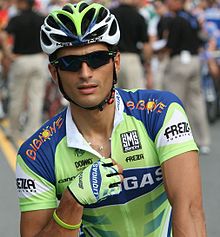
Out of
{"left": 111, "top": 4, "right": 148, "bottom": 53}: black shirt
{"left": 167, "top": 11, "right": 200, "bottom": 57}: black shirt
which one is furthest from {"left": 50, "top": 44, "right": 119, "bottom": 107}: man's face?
{"left": 167, "top": 11, "right": 200, "bottom": 57}: black shirt

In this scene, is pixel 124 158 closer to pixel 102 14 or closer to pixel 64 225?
pixel 64 225

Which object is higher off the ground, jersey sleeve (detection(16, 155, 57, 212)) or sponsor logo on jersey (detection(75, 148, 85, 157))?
sponsor logo on jersey (detection(75, 148, 85, 157))

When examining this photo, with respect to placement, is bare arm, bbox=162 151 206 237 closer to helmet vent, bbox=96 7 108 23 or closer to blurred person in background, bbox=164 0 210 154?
helmet vent, bbox=96 7 108 23

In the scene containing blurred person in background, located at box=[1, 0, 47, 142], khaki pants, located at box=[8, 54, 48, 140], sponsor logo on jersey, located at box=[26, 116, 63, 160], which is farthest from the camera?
khaki pants, located at box=[8, 54, 48, 140]

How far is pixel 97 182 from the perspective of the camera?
128 inches

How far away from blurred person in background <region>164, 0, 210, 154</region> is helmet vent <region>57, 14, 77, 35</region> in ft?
26.0

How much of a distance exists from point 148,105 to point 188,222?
0.55 metres

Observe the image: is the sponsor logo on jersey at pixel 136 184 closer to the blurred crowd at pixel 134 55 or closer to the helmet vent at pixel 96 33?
the helmet vent at pixel 96 33

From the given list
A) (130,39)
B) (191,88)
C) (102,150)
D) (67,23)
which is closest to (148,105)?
(102,150)

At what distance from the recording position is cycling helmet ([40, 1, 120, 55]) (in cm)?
352

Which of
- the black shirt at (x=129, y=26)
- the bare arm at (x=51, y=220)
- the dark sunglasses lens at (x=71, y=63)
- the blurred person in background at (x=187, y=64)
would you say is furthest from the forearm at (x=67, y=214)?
the blurred person in background at (x=187, y=64)

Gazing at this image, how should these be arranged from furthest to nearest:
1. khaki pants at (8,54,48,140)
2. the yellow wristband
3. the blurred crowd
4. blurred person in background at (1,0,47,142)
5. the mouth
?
khaki pants at (8,54,48,140), blurred person in background at (1,0,47,142), the blurred crowd, the mouth, the yellow wristband

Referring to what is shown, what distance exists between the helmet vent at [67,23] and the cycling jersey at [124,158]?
1.25 feet

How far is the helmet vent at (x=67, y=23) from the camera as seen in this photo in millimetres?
3547
